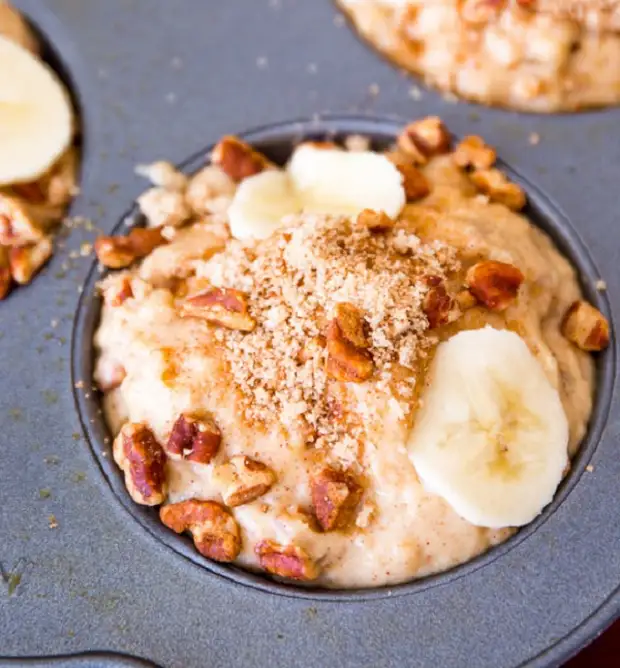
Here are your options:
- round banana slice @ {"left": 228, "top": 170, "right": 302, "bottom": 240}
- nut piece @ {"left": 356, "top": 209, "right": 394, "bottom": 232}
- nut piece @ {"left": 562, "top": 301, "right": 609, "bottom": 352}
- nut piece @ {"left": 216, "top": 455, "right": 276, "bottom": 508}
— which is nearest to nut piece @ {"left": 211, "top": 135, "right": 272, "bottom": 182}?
round banana slice @ {"left": 228, "top": 170, "right": 302, "bottom": 240}

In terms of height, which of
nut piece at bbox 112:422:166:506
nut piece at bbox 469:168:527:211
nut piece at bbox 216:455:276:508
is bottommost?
nut piece at bbox 112:422:166:506

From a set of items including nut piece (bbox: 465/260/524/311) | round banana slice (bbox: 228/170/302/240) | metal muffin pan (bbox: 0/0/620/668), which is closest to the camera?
metal muffin pan (bbox: 0/0/620/668)

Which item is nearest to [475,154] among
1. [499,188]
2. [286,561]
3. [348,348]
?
[499,188]

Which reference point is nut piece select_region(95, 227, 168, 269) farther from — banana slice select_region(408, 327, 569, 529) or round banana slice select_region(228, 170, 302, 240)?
banana slice select_region(408, 327, 569, 529)

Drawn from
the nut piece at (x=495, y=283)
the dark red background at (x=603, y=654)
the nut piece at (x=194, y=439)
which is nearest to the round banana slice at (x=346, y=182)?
the nut piece at (x=495, y=283)

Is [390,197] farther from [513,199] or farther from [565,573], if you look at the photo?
[565,573]

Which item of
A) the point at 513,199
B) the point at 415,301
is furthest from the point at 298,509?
the point at 513,199

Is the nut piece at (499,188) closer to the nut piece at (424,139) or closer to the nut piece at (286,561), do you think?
the nut piece at (424,139)
